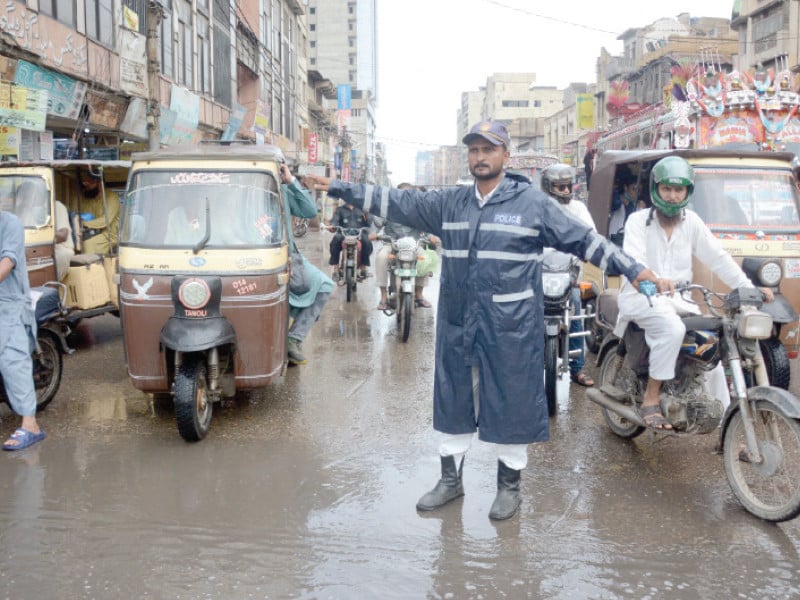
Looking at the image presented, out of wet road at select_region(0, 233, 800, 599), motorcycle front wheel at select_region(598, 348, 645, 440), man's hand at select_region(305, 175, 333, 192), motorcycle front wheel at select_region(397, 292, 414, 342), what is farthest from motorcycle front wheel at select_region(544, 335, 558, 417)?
motorcycle front wheel at select_region(397, 292, 414, 342)

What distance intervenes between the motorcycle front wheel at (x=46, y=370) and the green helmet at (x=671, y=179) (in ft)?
15.9

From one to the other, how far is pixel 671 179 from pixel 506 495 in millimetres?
2173

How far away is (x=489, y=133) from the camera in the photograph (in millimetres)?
4148

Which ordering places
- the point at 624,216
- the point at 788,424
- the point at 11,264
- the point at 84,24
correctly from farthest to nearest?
the point at 84,24
the point at 624,216
the point at 11,264
the point at 788,424

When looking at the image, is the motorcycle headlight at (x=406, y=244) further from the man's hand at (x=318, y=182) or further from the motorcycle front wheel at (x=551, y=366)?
the man's hand at (x=318, y=182)

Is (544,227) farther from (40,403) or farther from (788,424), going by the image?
(40,403)

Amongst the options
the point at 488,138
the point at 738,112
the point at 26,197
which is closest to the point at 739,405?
the point at 488,138

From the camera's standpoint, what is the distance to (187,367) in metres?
5.40

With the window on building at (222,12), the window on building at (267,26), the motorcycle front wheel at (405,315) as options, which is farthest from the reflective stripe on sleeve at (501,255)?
the window on building at (267,26)

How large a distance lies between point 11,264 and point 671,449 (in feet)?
15.5

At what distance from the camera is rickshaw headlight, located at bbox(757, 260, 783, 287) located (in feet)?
21.9

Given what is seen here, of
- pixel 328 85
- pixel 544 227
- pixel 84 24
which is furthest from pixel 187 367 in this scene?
pixel 328 85

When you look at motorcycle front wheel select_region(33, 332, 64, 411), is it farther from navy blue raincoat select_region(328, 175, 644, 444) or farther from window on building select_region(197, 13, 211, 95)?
window on building select_region(197, 13, 211, 95)

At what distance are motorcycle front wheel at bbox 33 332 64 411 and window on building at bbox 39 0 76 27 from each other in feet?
34.6
